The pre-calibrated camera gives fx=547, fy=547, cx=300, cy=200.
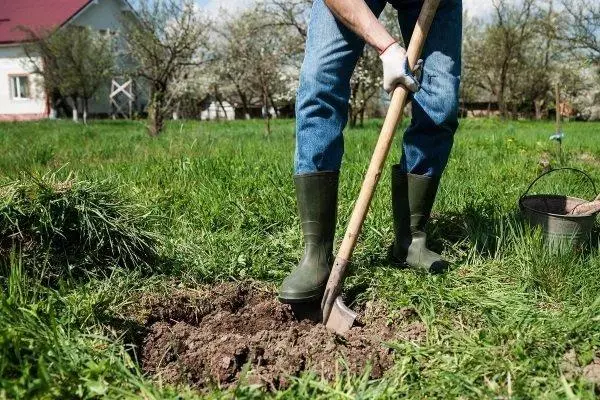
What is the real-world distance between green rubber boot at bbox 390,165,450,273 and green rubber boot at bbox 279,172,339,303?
42cm

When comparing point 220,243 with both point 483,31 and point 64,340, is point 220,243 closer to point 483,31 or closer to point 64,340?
point 64,340

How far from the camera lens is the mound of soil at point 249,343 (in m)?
1.80

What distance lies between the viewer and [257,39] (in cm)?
2272

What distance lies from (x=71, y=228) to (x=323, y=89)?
1.19 metres

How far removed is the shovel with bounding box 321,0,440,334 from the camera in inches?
83.1

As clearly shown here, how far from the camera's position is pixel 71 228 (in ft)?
7.46

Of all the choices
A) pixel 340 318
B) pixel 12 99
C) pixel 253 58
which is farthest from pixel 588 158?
pixel 12 99

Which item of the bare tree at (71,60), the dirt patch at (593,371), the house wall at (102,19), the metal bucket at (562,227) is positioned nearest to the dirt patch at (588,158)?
the metal bucket at (562,227)

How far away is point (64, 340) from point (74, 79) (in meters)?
21.7

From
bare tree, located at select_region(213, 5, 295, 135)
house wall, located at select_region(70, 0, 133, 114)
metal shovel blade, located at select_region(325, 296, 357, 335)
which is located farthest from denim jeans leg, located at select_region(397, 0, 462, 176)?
house wall, located at select_region(70, 0, 133, 114)

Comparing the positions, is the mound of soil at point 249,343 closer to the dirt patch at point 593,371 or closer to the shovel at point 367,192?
the shovel at point 367,192

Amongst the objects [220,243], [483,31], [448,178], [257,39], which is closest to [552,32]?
[483,31]

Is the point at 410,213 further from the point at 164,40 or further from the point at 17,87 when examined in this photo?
the point at 17,87

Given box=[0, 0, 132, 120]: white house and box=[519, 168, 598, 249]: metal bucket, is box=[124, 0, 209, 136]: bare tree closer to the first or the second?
box=[519, 168, 598, 249]: metal bucket
